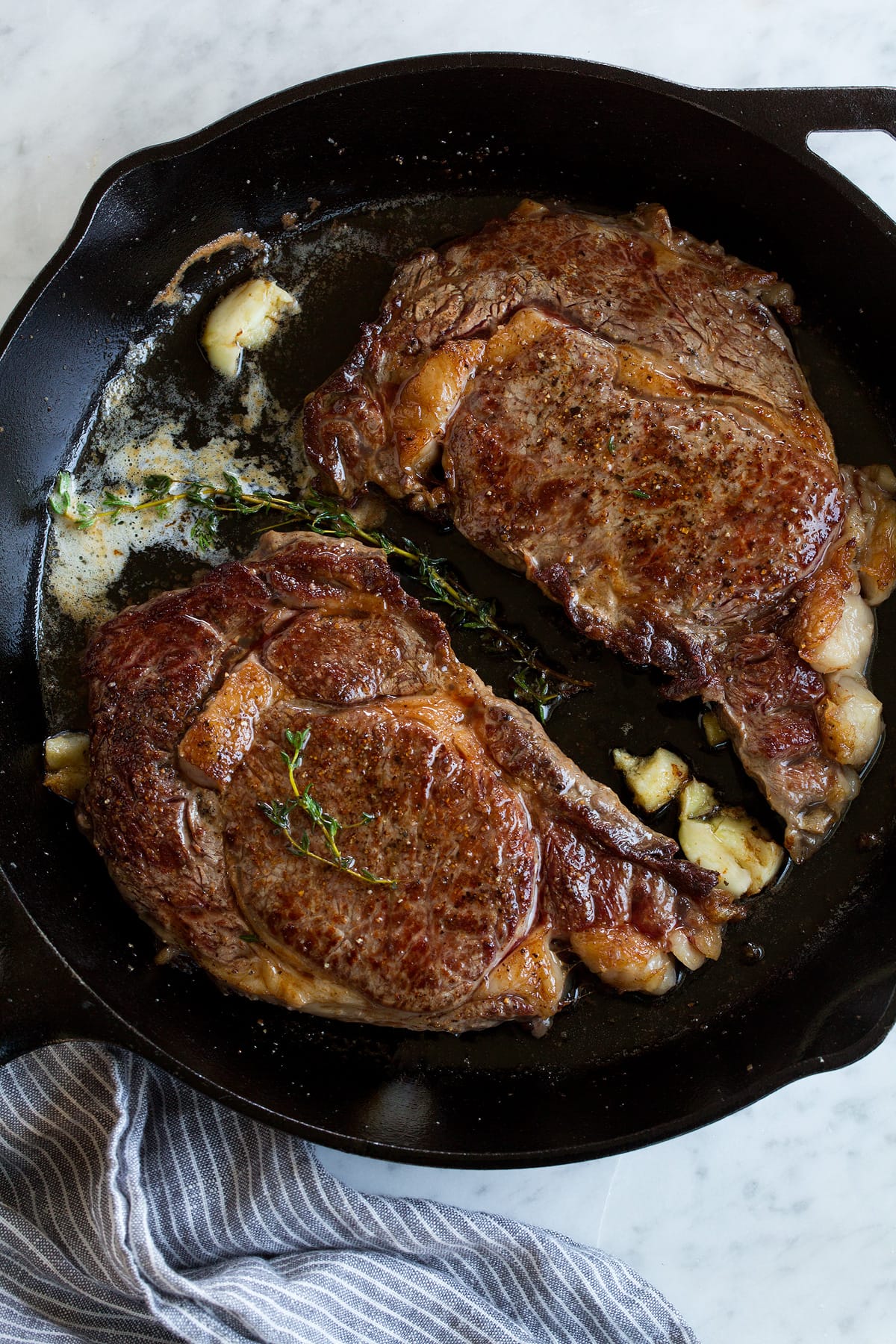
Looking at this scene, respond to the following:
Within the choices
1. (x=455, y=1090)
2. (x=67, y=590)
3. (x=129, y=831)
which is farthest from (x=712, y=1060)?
(x=67, y=590)

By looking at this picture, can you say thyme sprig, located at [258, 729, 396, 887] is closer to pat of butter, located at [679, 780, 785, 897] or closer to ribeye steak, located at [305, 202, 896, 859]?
ribeye steak, located at [305, 202, 896, 859]

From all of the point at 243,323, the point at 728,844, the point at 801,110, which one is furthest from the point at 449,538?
the point at 801,110

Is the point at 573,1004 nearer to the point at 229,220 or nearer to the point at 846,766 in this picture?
the point at 846,766

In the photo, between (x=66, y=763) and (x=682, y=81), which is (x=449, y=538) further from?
(x=682, y=81)

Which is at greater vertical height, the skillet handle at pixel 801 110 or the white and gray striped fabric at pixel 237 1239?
the skillet handle at pixel 801 110

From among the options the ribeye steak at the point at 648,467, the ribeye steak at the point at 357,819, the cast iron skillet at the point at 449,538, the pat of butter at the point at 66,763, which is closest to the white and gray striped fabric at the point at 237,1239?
the cast iron skillet at the point at 449,538

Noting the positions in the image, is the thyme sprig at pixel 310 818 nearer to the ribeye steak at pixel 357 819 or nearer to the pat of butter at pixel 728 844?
the ribeye steak at pixel 357 819

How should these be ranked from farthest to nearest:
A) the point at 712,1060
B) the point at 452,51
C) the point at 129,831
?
1. the point at 452,51
2. the point at 712,1060
3. the point at 129,831
